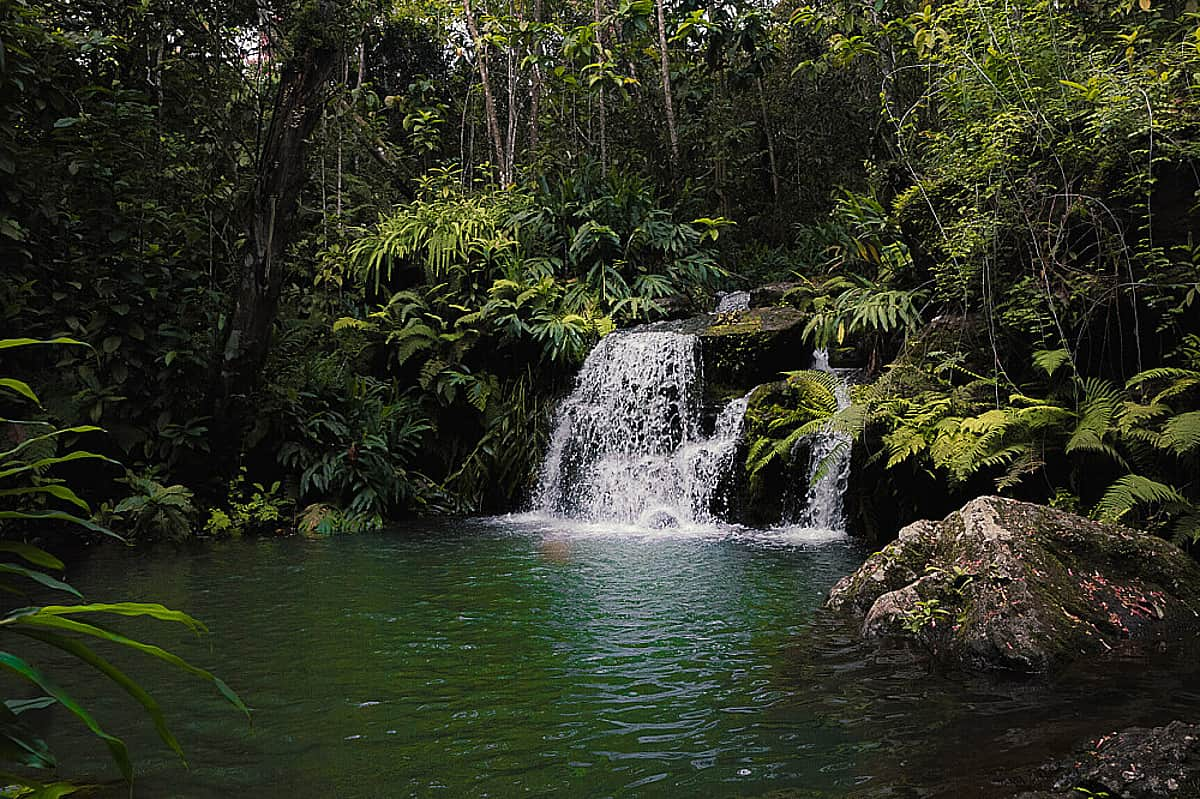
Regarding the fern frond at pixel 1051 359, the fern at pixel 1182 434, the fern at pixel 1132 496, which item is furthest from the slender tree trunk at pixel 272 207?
the fern at pixel 1182 434

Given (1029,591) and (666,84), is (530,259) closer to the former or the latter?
(666,84)

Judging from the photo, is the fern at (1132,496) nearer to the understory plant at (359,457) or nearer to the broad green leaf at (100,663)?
the broad green leaf at (100,663)

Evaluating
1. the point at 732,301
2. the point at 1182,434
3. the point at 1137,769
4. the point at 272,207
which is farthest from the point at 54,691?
the point at 732,301

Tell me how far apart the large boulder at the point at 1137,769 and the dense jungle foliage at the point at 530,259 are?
9.79 ft

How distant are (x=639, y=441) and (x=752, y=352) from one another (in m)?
1.73

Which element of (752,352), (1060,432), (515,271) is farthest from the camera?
(515,271)

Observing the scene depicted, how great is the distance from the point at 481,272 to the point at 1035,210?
24.8 feet

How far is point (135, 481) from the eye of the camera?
28.2ft

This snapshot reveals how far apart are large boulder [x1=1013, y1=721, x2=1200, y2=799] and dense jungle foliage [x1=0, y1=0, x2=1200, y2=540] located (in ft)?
9.79

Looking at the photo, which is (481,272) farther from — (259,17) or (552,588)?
(552,588)

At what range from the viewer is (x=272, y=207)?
8.30 metres

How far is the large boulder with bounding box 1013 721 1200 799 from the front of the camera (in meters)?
2.44

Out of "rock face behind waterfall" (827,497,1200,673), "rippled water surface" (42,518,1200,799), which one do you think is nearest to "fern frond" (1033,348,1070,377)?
"rock face behind waterfall" (827,497,1200,673)

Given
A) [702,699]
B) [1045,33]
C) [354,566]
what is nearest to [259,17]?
[354,566]
